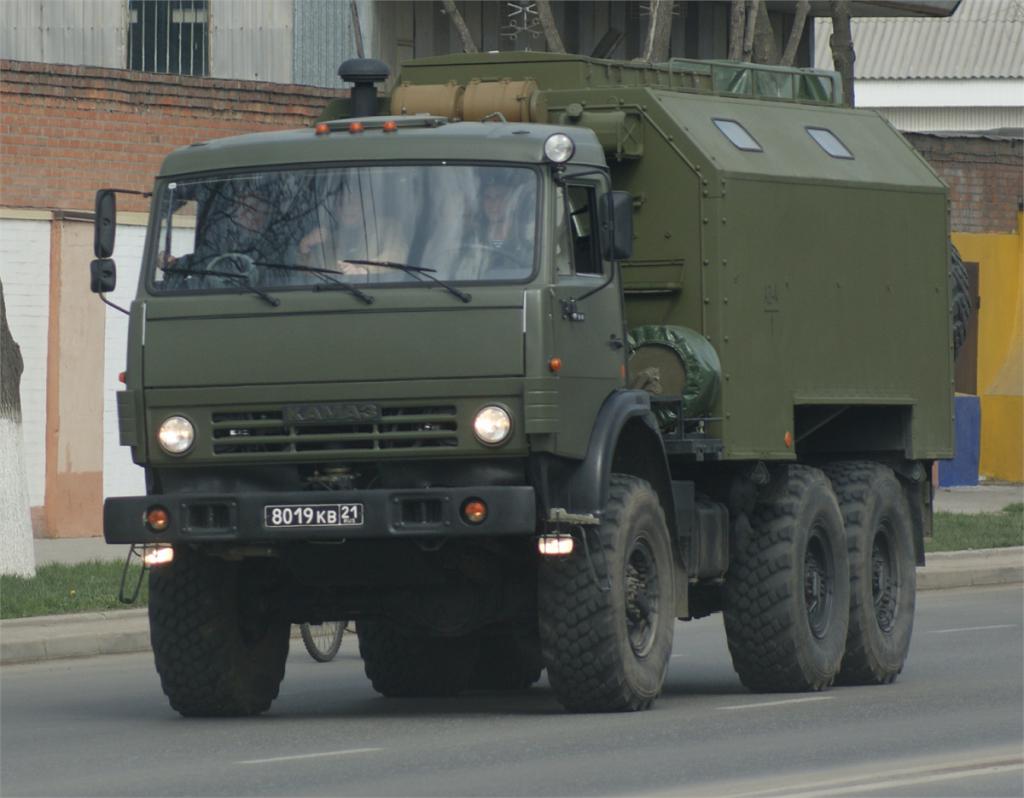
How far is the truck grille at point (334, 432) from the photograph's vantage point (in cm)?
1150

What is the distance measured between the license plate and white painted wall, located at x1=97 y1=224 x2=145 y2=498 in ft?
41.5

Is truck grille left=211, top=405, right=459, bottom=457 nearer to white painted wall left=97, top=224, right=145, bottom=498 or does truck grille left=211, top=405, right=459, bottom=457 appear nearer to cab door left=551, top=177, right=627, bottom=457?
cab door left=551, top=177, right=627, bottom=457

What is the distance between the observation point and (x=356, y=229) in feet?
38.9

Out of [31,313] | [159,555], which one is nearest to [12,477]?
[31,313]

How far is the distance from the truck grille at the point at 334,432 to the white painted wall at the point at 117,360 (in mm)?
12392

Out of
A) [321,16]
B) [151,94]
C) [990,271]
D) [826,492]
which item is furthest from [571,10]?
[826,492]

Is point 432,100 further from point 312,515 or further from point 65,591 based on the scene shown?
point 65,591

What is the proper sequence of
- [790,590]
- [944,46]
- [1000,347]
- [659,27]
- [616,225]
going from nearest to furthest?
[616,225] → [790,590] → [659,27] → [1000,347] → [944,46]

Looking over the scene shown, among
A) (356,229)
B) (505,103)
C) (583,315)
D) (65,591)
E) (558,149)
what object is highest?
(505,103)

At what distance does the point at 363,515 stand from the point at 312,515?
0.80 ft

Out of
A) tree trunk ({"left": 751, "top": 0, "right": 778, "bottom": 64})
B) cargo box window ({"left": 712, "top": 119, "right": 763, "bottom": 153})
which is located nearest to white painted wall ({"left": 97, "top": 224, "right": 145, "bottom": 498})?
tree trunk ({"left": 751, "top": 0, "right": 778, "bottom": 64})

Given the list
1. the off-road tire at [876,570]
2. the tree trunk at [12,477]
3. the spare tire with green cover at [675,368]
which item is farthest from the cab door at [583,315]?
the tree trunk at [12,477]

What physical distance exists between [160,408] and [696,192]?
311 centimetres

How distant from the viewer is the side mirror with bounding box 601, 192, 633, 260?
39.4 feet
